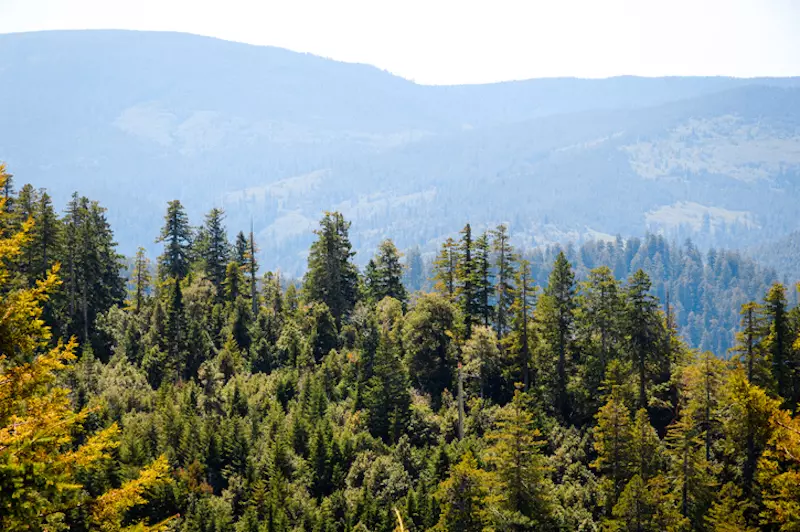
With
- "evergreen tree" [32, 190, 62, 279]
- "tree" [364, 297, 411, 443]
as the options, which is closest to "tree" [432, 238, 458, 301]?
"tree" [364, 297, 411, 443]

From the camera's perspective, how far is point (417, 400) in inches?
2153

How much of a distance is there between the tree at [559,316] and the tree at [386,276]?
20622 millimetres

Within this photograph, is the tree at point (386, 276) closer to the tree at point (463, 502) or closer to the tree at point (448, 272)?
the tree at point (448, 272)

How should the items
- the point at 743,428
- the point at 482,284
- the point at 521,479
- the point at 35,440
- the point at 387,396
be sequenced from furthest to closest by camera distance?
1. the point at 482,284
2. the point at 387,396
3. the point at 743,428
4. the point at 521,479
5. the point at 35,440

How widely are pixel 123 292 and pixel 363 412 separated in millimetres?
33570

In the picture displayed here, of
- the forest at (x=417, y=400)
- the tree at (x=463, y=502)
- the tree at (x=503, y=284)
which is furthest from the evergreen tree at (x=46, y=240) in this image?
the tree at (x=463, y=502)

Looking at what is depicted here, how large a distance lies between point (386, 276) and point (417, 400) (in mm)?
21991

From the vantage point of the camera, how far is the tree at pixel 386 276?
7306cm

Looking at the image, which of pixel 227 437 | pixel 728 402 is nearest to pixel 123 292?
pixel 227 437

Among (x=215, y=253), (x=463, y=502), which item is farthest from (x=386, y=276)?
(x=463, y=502)

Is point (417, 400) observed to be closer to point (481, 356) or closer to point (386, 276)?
point (481, 356)

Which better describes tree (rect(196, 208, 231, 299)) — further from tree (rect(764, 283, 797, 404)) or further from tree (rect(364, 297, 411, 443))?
tree (rect(764, 283, 797, 404))

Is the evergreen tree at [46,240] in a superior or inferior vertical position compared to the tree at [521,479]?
superior

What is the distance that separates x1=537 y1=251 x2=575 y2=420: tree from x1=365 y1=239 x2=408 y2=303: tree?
20622mm
